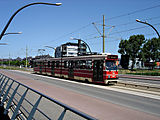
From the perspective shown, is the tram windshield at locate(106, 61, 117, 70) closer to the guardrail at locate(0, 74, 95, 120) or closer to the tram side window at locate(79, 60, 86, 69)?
the tram side window at locate(79, 60, 86, 69)

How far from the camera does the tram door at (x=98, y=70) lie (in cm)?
1979

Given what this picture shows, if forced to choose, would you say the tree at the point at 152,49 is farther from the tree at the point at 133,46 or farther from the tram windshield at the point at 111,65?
the tram windshield at the point at 111,65

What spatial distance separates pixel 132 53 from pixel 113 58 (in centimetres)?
5643

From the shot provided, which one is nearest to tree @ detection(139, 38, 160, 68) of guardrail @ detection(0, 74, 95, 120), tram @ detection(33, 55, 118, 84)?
tram @ detection(33, 55, 118, 84)

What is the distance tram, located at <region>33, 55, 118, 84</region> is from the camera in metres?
19.4

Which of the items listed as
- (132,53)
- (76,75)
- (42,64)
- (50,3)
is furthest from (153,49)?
(50,3)

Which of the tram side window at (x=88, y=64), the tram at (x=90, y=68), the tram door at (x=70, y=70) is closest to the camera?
the tram at (x=90, y=68)

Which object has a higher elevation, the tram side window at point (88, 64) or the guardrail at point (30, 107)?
the tram side window at point (88, 64)

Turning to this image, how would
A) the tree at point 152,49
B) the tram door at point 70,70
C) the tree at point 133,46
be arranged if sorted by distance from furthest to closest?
the tree at point 152,49 → the tree at point 133,46 → the tram door at point 70,70

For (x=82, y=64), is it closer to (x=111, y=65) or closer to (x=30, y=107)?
(x=111, y=65)

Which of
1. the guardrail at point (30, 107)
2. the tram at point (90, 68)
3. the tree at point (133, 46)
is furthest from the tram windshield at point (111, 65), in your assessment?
the tree at point (133, 46)

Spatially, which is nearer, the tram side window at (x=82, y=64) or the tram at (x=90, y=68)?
the tram at (x=90, y=68)

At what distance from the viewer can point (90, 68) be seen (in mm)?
21172

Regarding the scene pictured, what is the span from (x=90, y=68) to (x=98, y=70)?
1.32 meters
